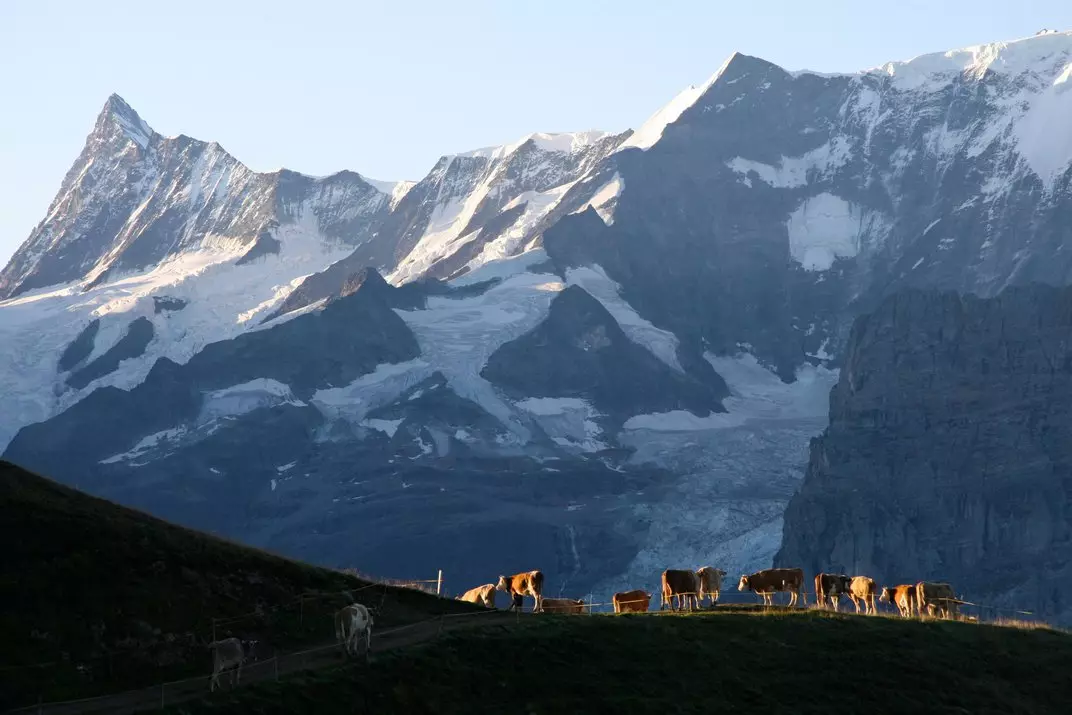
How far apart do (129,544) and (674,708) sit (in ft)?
68.3

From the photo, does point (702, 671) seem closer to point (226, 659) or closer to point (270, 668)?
point (270, 668)

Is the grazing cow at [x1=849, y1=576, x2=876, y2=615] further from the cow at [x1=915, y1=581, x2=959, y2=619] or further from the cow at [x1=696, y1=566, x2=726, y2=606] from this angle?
the cow at [x1=696, y1=566, x2=726, y2=606]

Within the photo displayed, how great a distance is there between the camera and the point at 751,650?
7375cm

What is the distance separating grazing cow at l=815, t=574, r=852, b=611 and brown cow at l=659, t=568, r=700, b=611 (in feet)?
23.1

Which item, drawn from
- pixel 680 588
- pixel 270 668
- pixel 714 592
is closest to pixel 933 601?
pixel 714 592

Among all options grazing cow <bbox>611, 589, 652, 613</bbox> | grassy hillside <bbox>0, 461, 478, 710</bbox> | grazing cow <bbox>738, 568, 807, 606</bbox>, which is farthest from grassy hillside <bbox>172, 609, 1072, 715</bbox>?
grazing cow <bbox>738, 568, 807, 606</bbox>

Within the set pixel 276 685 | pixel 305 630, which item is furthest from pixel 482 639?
pixel 276 685

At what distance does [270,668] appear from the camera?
64.2 metres

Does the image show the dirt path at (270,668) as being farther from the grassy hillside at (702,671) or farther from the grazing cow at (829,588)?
the grazing cow at (829,588)

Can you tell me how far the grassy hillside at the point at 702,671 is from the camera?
6278 cm

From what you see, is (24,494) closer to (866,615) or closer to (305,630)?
(305,630)

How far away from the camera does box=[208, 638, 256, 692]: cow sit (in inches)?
2399

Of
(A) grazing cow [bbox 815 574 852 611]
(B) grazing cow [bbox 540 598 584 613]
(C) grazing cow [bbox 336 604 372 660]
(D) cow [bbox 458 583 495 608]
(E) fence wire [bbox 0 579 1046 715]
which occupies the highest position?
(A) grazing cow [bbox 815 574 852 611]

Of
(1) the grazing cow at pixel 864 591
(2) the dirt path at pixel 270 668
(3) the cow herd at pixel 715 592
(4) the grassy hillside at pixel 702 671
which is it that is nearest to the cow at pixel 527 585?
(3) the cow herd at pixel 715 592
